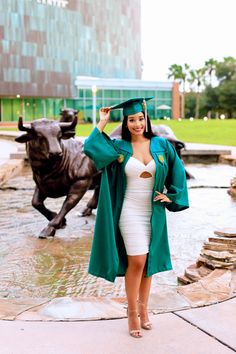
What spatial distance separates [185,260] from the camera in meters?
6.45

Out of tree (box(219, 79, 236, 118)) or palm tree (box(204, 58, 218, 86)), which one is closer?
tree (box(219, 79, 236, 118))

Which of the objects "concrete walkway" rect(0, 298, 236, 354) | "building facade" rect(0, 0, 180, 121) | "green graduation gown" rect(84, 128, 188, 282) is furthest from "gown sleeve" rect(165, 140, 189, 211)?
"building facade" rect(0, 0, 180, 121)

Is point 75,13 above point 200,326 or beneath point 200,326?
above

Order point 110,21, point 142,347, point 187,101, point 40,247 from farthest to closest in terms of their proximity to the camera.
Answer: point 187,101, point 110,21, point 40,247, point 142,347

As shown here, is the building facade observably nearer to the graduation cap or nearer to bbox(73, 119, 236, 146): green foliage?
bbox(73, 119, 236, 146): green foliage

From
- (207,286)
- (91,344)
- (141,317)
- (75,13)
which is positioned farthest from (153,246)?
(75,13)

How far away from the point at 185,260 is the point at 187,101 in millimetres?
Answer: 93110

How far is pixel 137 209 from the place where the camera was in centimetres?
376

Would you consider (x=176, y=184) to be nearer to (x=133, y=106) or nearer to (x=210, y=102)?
(x=133, y=106)

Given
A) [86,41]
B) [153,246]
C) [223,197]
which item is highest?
[86,41]

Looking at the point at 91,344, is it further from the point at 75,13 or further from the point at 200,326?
the point at 75,13

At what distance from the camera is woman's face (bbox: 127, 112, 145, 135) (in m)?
3.75

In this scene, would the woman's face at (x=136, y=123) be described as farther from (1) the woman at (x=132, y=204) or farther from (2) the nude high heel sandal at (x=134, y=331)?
(2) the nude high heel sandal at (x=134, y=331)

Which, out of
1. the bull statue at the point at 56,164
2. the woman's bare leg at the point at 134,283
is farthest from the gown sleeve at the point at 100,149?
the bull statue at the point at 56,164
